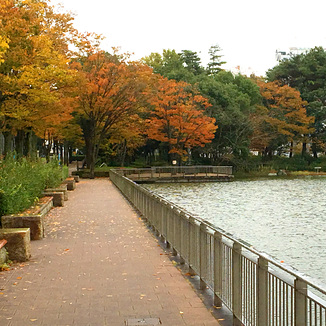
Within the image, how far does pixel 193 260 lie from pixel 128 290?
1305 mm

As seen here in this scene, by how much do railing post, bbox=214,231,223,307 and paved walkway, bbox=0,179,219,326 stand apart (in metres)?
0.26

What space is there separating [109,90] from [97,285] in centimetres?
4071

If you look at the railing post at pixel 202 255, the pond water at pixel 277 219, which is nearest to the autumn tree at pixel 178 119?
the pond water at pixel 277 219

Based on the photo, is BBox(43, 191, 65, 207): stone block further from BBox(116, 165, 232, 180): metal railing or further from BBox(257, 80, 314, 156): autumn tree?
BBox(257, 80, 314, 156): autumn tree

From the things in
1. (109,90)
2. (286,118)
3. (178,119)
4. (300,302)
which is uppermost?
(109,90)

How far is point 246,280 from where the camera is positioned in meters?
5.89

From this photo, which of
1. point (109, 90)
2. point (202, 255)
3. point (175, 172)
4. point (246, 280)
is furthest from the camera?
point (175, 172)

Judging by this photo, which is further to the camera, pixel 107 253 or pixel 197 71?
pixel 197 71

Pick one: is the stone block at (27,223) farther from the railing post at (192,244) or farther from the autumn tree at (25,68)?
the autumn tree at (25,68)

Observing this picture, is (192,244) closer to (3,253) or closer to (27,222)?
(3,253)

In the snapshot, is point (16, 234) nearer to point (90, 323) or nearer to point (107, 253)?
point (107, 253)

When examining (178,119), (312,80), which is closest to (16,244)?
(178,119)

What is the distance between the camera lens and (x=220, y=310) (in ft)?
22.7

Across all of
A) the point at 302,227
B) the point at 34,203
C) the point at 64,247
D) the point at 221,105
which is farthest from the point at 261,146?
the point at 64,247
